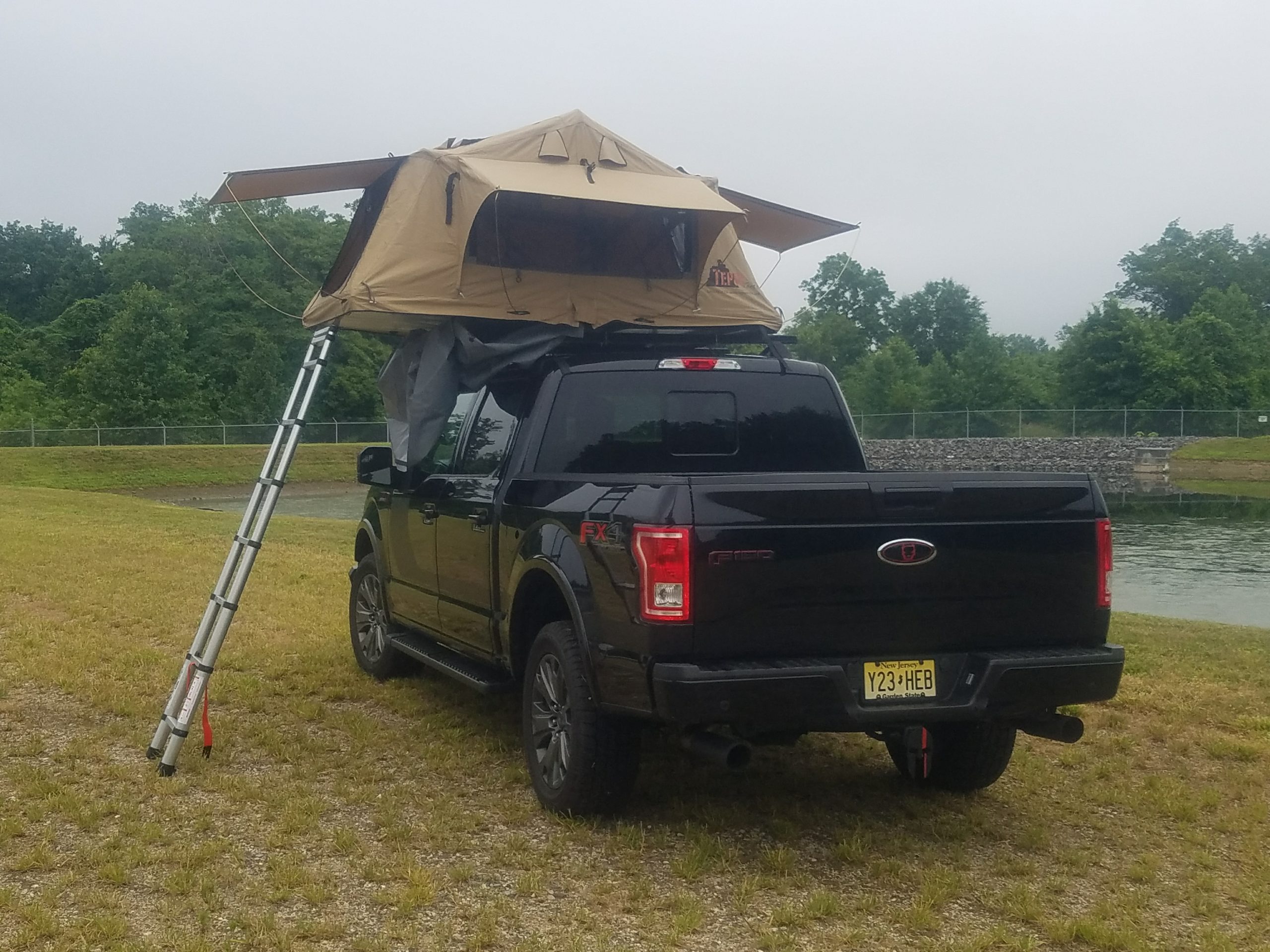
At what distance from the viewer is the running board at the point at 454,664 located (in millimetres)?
6273

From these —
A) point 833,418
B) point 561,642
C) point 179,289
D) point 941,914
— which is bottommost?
point 941,914

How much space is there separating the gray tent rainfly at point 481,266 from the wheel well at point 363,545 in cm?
127

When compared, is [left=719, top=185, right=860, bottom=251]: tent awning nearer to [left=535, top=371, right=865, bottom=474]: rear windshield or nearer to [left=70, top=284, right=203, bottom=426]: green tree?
[left=535, top=371, right=865, bottom=474]: rear windshield

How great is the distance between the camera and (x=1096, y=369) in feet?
226

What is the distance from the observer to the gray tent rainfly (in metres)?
6.75

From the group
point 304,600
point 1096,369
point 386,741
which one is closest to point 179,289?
point 1096,369

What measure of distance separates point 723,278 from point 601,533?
3.23 meters

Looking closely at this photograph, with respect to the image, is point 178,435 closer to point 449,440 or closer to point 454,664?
point 449,440

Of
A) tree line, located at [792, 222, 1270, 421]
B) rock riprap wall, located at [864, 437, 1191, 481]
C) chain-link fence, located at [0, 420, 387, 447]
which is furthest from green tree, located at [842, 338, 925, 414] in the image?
chain-link fence, located at [0, 420, 387, 447]

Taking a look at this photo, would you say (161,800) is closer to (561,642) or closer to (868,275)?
(561,642)

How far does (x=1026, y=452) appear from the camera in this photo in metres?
54.2

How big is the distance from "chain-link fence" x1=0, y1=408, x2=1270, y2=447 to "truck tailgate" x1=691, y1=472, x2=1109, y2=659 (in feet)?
152

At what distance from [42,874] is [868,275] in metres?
99.3

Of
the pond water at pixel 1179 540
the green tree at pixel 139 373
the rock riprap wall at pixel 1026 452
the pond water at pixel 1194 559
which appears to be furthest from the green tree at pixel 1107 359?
the green tree at pixel 139 373
